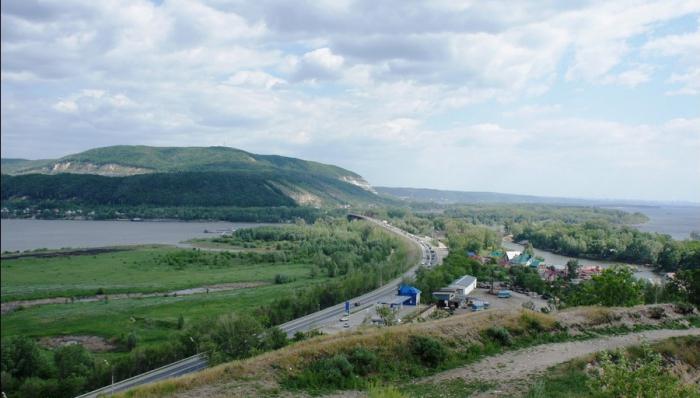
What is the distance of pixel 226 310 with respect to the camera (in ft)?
122

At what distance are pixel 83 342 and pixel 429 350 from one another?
2533cm

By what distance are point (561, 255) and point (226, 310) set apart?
5320 cm

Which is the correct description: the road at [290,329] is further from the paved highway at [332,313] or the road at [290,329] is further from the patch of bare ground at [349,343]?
the patch of bare ground at [349,343]

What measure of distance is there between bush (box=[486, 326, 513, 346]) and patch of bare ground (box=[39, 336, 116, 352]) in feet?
75.9

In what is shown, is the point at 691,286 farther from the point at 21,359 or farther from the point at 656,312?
the point at 21,359

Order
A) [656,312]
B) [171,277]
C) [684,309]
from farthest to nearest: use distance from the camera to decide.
Answer: [171,277]
[684,309]
[656,312]

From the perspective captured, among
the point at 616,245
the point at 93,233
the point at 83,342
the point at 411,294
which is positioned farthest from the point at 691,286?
the point at 93,233

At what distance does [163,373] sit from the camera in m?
21.5

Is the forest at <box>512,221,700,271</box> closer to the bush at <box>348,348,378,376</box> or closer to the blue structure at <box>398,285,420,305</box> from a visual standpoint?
the blue structure at <box>398,285,420,305</box>

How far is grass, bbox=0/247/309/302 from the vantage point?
4762 cm

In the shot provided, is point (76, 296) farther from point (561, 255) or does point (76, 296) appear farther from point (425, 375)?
point (561, 255)

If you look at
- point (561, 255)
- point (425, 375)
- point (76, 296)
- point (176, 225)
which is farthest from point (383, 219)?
point (425, 375)

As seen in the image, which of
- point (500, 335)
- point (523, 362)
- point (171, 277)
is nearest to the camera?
point (523, 362)

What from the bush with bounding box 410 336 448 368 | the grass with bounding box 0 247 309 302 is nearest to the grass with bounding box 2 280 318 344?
the grass with bounding box 0 247 309 302
